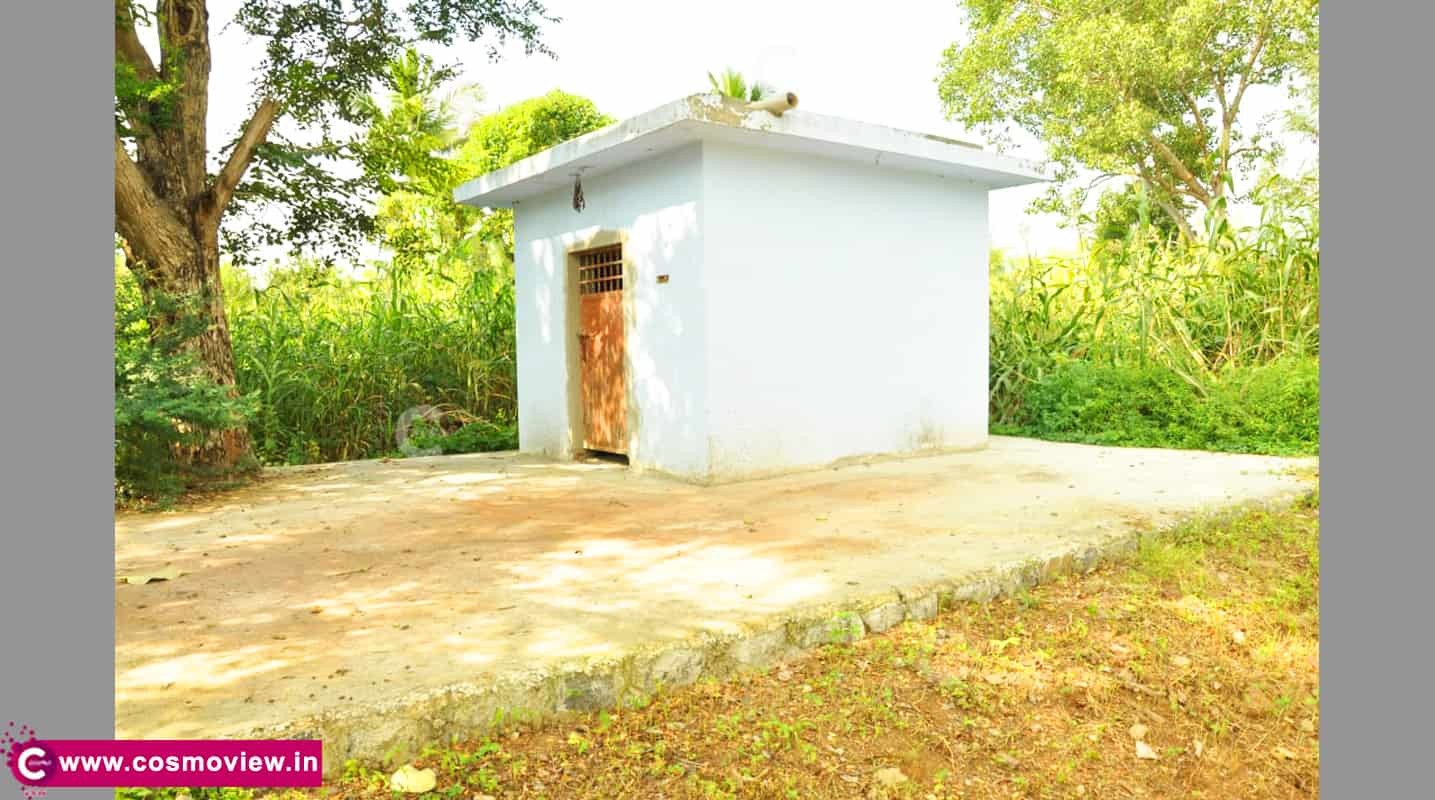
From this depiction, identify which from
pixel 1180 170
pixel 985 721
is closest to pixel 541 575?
pixel 985 721

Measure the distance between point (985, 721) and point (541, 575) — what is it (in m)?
1.95

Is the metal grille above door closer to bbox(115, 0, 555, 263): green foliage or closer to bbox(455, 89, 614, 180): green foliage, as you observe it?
bbox(115, 0, 555, 263): green foliage

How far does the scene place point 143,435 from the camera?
598 centimetres

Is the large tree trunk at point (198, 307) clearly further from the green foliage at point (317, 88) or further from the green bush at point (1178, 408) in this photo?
the green bush at point (1178, 408)

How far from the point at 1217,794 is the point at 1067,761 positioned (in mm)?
399

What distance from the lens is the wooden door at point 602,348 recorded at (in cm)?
749

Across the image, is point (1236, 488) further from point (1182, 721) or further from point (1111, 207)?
point (1111, 207)

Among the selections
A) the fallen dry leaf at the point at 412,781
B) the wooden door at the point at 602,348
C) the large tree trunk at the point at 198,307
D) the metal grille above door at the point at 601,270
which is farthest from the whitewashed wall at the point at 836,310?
the fallen dry leaf at the point at 412,781

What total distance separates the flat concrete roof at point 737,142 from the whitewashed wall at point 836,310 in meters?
0.19

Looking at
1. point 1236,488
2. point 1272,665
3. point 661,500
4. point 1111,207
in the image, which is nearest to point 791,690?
point 1272,665

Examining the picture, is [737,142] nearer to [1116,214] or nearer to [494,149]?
[494,149]

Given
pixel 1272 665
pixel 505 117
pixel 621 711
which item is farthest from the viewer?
pixel 505 117

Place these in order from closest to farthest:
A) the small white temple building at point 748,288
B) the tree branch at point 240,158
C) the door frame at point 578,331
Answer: the small white temple building at point 748,288, the tree branch at point 240,158, the door frame at point 578,331

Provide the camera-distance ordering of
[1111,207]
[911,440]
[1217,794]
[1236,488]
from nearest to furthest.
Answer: [1217,794] < [1236,488] < [911,440] < [1111,207]
